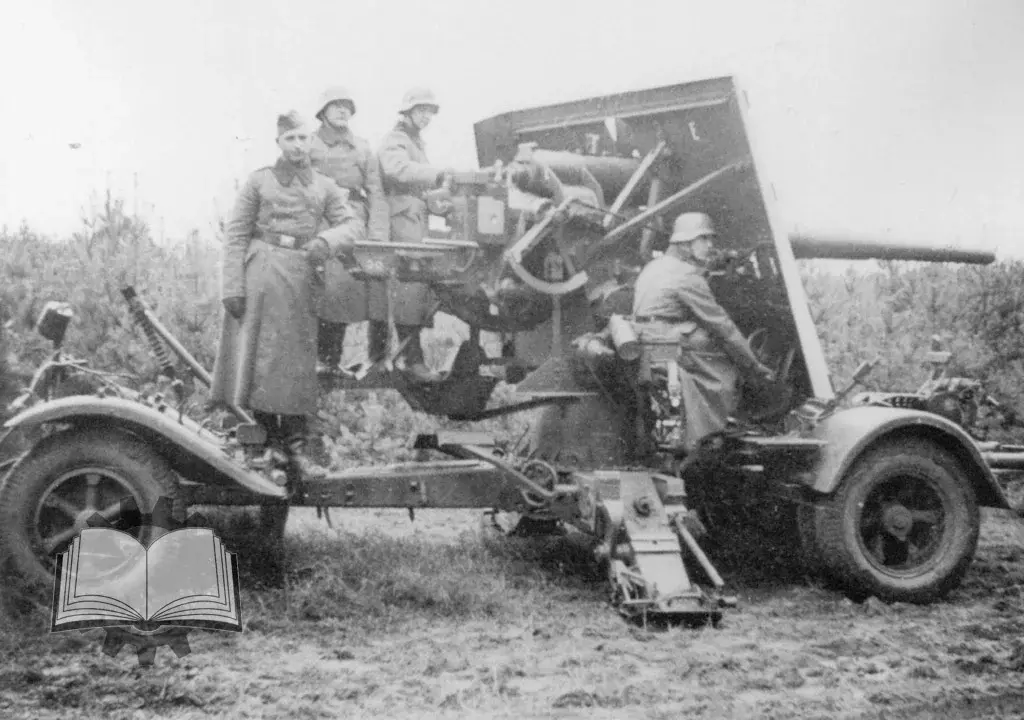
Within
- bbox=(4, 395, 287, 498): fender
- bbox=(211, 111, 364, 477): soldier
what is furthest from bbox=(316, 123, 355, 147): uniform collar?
bbox=(4, 395, 287, 498): fender

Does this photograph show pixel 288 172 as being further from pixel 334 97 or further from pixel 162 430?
pixel 162 430

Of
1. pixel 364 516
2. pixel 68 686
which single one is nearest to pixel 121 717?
pixel 68 686

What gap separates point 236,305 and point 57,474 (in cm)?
109

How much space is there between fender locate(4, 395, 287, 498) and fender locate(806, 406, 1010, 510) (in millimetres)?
2543

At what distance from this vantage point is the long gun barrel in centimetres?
620

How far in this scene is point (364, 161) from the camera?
5848 mm

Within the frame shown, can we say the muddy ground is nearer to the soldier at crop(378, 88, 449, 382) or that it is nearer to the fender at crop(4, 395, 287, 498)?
the fender at crop(4, 395, 287, 498)

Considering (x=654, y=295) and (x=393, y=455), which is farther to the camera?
(x=393, y=455)

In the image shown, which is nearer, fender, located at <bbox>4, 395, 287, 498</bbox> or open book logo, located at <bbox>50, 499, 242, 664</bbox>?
open book logo, located at <bbox>50, 499, 242, 664</bbox>

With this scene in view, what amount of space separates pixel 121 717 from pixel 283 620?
1084 mm

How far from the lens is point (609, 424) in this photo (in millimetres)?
5078

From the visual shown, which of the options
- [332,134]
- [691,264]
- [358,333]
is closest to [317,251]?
[332,134]

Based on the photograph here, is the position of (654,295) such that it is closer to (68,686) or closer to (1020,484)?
(68,686)

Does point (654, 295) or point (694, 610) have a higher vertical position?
point (654, 295)
